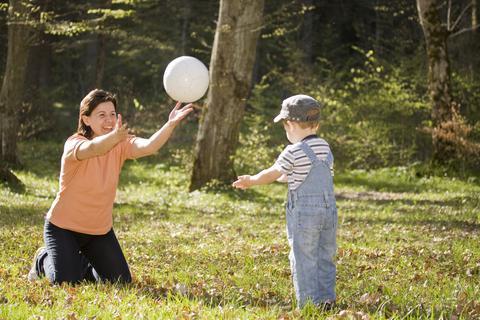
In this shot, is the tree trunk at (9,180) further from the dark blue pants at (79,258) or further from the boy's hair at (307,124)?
the boy's hair at (307,124)

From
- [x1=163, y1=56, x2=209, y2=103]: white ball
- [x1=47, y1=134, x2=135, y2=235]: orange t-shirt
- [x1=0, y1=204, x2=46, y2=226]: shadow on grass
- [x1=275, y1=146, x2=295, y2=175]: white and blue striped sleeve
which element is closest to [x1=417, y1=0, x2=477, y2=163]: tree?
[x1=0, y1=204, x2=46, y2=226]: shadow on grass

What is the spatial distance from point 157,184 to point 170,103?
12359 millimetres

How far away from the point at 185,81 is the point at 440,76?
11428 millimetres

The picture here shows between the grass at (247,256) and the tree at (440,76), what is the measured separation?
1.03 m

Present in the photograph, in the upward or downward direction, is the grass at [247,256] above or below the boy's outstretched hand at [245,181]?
below

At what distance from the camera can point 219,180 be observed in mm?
15258

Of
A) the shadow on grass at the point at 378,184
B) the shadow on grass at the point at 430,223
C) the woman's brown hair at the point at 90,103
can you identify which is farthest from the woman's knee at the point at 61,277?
the shadow on grass at the point at 378,184

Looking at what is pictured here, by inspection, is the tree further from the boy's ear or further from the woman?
the boy's ear

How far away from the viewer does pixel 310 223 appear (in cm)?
531

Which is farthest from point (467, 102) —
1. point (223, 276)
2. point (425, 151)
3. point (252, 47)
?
point (223, 276)

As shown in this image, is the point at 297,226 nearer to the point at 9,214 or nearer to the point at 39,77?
the point at 9,214

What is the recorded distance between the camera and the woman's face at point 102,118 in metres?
6.28

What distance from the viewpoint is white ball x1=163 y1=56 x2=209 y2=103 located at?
6.81m

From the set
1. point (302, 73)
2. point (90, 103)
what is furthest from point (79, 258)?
point (302, 73)
